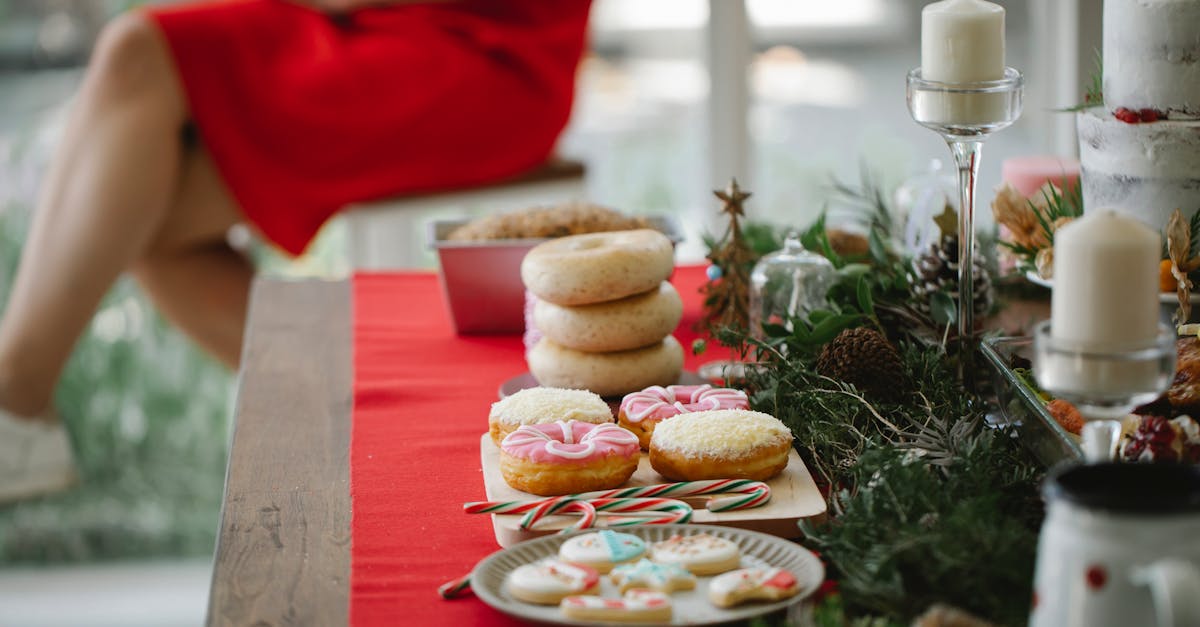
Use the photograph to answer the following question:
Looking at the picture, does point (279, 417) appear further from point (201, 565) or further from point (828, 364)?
point (201, 565)

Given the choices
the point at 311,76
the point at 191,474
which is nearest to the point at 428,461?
the point at 311,76

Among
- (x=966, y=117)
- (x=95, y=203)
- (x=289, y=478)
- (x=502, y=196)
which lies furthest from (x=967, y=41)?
(x=502, y=196)

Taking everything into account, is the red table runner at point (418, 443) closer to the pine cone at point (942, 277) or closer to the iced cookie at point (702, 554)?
the iced cookie at point (702, 554)

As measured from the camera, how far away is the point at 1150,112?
1.03 meters

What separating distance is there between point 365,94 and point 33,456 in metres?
0.79

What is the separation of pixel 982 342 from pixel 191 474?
2.14 metres

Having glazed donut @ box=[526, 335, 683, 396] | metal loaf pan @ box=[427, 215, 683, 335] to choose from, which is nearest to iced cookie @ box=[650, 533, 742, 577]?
glazed donut @ box=[526, 335, 683, 396]

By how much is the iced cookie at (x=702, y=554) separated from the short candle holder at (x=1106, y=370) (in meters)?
0.19

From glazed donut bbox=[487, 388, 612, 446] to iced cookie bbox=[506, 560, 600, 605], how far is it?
0.22 m

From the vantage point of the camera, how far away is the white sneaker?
75.3 inches

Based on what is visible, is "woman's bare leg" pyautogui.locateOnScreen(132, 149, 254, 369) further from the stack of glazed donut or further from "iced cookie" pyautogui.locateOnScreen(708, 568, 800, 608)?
"iced cookie" pyautogui.locateOnScreen(708, 568, 800, 608)

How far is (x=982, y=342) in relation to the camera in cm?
102

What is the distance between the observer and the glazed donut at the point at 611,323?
3.72 ft

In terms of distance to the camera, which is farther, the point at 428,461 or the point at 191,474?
the point at 191,474
